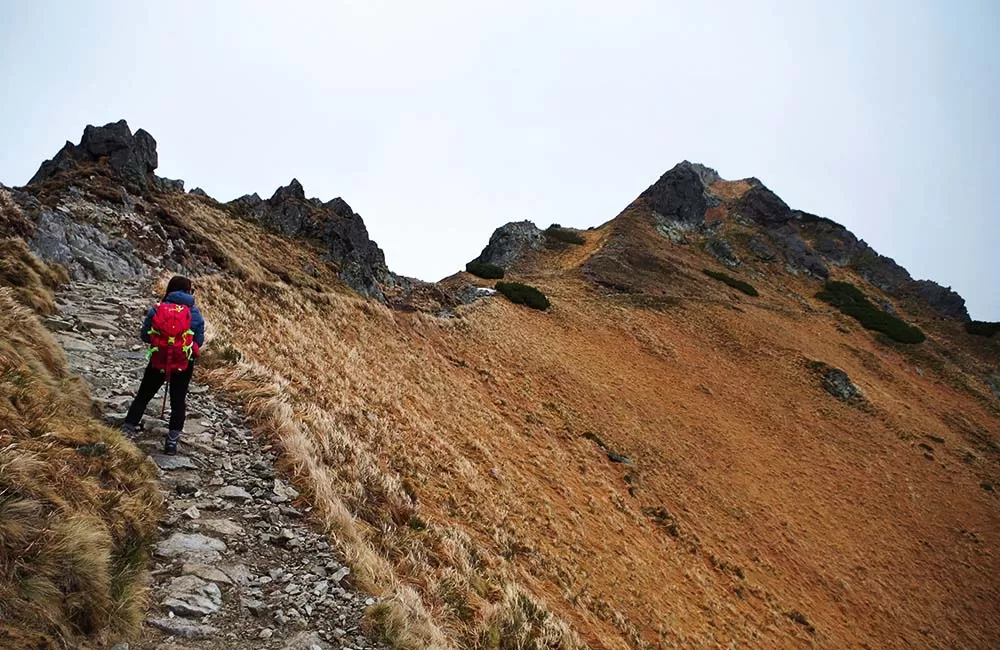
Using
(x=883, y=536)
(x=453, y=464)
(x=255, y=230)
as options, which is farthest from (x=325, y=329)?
(x=883, y=536)

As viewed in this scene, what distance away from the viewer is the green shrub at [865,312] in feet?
166

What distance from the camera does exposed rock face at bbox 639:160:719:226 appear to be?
223ft

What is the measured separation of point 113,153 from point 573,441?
2054 cm

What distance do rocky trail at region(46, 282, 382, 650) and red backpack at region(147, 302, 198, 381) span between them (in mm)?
1039

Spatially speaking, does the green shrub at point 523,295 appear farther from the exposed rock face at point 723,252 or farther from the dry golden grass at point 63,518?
the exposed rock face at point 723,252

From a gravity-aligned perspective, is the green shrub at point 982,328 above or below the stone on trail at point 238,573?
above

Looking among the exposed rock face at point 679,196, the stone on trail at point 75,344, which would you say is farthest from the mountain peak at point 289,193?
the exposed rock face at point 679,196

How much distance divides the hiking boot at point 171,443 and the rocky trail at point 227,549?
10 cm

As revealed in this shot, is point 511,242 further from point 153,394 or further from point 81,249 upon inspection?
point 153,394

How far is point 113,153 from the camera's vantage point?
781 inches

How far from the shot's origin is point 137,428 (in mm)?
6984

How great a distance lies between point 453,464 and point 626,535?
234 inches

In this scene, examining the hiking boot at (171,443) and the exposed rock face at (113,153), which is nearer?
the hiking boot at (171,443)

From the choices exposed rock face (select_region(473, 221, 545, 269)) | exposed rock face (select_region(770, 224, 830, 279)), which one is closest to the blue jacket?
exposed rock face (select_region(473, 221, 545, 269))
